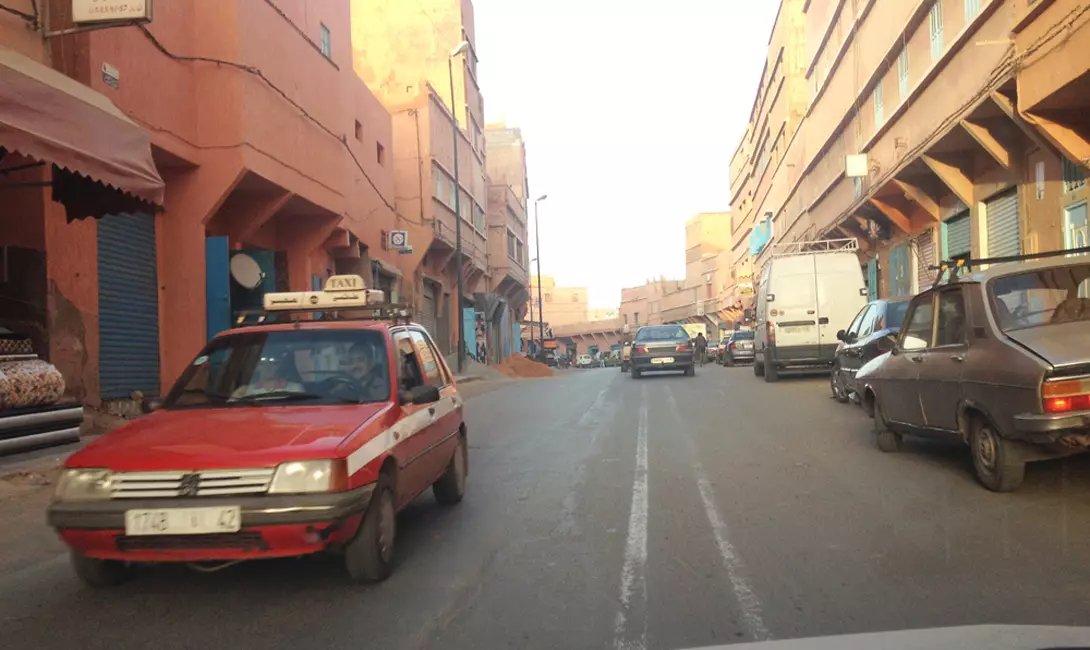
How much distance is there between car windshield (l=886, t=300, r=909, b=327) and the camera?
11.8m

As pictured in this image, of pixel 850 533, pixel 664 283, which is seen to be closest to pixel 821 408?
pixel 850 533

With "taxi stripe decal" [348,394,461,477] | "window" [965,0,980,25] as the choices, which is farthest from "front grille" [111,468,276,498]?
"window" [965,0,980,25]

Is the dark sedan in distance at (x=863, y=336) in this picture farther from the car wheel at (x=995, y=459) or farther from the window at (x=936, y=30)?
the window at (x=936, y=30)

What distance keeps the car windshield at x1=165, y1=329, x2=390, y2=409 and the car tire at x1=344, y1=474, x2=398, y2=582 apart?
29.9 inches

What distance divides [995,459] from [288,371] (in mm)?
5126

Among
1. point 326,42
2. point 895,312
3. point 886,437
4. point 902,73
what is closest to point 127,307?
point 326,42

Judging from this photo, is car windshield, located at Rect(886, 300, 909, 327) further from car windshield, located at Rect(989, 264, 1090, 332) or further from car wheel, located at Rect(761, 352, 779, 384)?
car wheel, located at Rect(761, 352, 779, 384)

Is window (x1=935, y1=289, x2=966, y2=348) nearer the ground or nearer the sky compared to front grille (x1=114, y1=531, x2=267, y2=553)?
nearer the sky

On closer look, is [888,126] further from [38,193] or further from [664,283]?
[664,283]

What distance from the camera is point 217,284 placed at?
14180mm

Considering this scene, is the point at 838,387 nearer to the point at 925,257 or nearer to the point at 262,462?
the point at 925,257

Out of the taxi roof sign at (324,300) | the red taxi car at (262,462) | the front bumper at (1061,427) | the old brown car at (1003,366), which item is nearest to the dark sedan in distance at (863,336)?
the old brown car at (1003,366)

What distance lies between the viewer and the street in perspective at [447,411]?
13.4ft

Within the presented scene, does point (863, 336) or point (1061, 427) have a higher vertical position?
point (863, 336)
